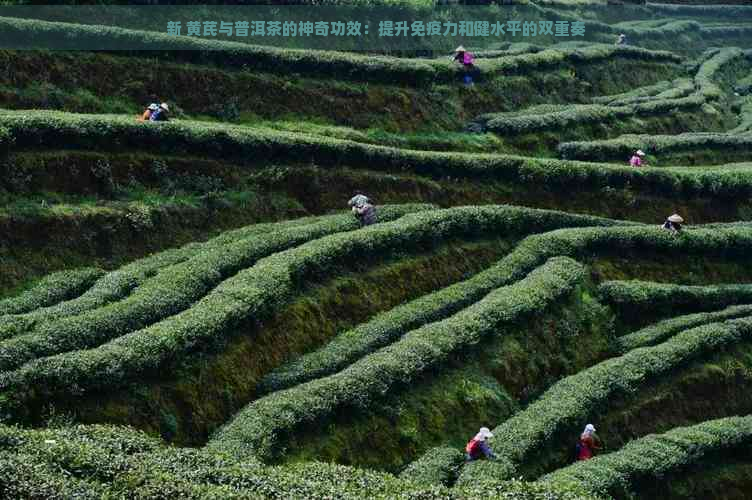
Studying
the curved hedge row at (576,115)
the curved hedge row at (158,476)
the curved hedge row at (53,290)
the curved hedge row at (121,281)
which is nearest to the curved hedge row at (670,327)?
the curved hedge row at (121,281)

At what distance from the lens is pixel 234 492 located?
62.5 feet

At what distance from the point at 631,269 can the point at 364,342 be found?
46.2ft

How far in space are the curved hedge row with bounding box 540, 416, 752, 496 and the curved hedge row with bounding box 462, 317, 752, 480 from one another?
4.19ft

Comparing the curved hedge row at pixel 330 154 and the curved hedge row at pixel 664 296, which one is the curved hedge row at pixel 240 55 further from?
the curved hedge row at pixel 664 296

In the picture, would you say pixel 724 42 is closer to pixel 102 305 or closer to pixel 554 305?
pixel 554 305

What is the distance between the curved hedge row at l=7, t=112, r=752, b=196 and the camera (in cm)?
3419

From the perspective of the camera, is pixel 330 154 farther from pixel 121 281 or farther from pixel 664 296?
pixel 664 296

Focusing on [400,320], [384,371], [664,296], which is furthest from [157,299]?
[664,296]

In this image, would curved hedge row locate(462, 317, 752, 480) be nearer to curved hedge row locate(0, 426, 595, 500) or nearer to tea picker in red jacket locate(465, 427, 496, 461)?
tea picker in red jacket locate(465, 427, 496, 461)

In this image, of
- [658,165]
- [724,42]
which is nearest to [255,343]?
[658,165]

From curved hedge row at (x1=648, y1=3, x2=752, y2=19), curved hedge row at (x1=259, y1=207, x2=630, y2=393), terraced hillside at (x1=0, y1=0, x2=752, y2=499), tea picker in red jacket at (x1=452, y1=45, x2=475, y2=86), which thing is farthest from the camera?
curved hedge row at (x1=648, y1=3, x2=752, y2=19)

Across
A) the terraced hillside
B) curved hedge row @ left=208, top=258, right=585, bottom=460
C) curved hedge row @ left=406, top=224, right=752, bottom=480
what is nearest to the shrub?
the terraced hillside

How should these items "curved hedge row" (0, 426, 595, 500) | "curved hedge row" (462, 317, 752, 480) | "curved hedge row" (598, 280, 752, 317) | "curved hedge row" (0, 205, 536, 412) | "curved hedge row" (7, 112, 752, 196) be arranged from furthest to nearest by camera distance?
"curved hedge row" (598, 280, 752, 317) → "curved hedge row" (7, 112, 752, 196) → "curved hedge row" (462, 317, 752, 480) → "curved hedge row" (0, 205, 536, 412) → "curved hedge row" (0, 426, 595, 500)

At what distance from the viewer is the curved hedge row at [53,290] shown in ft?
90.1
